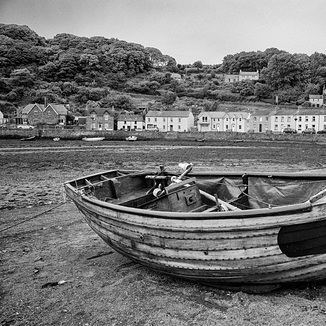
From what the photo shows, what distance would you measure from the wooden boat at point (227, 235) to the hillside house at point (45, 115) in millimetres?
89377

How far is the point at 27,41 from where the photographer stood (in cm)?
18850

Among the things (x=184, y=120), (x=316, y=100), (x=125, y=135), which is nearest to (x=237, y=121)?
(x=184, y=120)

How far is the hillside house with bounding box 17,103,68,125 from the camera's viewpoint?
90.9 meters

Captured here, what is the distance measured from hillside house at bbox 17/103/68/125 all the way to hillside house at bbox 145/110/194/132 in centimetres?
2344

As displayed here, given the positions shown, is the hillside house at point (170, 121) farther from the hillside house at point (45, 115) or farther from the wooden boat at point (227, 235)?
the wooden boat at point (227, 235)

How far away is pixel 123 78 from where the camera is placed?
163 m

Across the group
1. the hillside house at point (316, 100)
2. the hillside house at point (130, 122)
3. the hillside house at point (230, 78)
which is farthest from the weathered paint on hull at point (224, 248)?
the hillside house at point (230, 78)

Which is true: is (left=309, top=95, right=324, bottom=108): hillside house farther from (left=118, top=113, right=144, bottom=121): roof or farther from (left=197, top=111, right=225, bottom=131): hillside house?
(left=118, top=113, right=144, bottom=121): roof

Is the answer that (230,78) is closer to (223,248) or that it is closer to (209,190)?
(209,190)

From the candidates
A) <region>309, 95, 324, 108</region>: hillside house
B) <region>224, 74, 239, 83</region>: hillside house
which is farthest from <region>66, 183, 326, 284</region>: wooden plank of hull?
<region>224, 74, 239, 83</region>: hillside house

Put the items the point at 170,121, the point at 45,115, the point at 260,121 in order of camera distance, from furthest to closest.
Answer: the point at 45,115, the point at 170,121, the point at 260,121

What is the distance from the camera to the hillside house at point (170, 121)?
283 ft

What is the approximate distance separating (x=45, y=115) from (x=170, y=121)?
33.5 metres

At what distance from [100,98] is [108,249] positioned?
12442 centimetres
